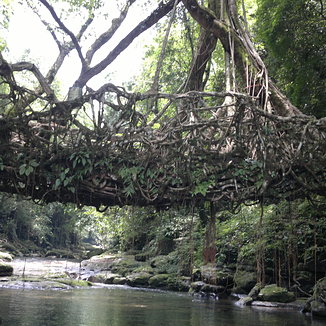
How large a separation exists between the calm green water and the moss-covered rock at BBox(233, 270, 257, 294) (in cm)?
122

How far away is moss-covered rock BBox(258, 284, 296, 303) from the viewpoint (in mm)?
10438

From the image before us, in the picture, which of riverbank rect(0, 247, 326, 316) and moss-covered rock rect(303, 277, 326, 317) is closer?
moss-covered rock rect(303, 277, 326, 317)

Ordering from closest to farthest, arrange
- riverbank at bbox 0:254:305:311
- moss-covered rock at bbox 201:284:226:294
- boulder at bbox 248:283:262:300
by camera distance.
Result: boulder at bbox 248:283:262:300 → riverbank at bbox 0:254:305:311 → moss-covered rock at bbox 201:284:226:294

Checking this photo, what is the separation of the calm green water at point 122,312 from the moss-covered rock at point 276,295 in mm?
694

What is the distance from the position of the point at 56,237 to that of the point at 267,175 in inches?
1394

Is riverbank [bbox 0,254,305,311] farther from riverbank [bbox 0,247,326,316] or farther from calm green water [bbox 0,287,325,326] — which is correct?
calm green water [bbox 0,287,325,326]

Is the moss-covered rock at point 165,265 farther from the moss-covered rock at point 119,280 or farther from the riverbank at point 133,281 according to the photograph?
the moss-covered rock at point 119,280

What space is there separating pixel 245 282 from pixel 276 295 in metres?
1.80

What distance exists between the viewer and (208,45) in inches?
312

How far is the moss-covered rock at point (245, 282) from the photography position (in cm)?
1218

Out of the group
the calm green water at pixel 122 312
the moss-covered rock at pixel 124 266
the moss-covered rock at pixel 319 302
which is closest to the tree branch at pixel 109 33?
the calm green water at pixel 122 312

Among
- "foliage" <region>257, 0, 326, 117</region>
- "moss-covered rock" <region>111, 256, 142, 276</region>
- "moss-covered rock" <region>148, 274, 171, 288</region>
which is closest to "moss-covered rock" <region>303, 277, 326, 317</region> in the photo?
"foliage" <region>257, 0, 326, 117</region>

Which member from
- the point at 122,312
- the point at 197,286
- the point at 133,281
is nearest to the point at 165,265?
the point at 133,281

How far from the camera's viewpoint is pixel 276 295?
1049cm
